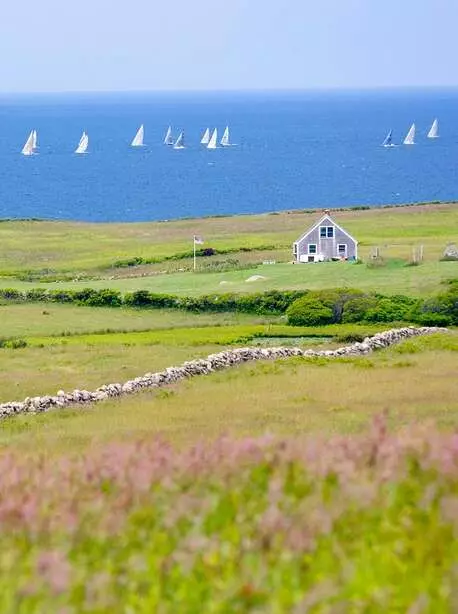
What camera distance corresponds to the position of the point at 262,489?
31.6ft

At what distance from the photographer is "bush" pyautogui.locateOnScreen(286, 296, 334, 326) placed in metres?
57.6

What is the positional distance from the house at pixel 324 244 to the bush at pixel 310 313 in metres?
24.5

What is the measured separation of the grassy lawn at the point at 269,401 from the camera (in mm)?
24812

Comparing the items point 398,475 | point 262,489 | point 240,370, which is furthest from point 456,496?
point 240,370

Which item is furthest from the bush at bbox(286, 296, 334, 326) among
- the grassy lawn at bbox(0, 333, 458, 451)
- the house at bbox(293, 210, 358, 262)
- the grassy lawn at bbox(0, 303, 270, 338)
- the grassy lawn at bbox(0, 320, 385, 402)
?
the house at bbox(293, 210, 358, 262)

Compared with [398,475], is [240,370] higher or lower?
lower

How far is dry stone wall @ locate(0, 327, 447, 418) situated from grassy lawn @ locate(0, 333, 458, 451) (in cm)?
66

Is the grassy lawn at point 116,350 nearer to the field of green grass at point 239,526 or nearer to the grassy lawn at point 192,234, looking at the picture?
the grassy lawn at point 192,234

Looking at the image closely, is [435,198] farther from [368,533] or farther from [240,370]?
[368,533]

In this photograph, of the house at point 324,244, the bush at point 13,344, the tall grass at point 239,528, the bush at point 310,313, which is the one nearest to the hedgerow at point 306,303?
the bush at point 310,313

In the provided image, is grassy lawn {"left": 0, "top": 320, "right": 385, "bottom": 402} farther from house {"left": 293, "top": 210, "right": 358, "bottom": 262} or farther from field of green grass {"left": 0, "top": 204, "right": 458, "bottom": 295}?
house {"left": 293, "top": 210, "right": 358, "bottom": 262}

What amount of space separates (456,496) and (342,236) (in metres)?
75.2

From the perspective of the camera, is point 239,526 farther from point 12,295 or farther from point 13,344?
point 12,295

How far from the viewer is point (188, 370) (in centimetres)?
3700
